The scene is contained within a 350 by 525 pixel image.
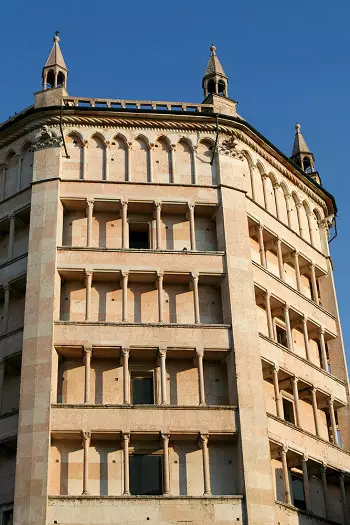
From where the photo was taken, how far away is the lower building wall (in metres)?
30.2

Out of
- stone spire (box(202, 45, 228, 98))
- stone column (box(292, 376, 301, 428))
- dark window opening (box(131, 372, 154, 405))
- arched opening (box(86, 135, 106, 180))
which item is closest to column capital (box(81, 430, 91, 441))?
dark window opening (box(131, 372, 154, 405))

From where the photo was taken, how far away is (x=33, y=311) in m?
33.9

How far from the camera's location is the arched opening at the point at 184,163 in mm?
38031

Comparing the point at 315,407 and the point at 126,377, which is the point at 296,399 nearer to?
the point at 315,407

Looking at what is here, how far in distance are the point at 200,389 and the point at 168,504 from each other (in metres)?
4.35

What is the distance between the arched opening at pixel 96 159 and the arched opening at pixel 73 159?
12.6 inches

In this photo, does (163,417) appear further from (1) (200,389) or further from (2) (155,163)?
(2) (155,163)

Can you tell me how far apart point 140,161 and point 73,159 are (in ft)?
8.86

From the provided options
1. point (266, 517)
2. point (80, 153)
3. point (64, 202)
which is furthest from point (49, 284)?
point (266, 517)

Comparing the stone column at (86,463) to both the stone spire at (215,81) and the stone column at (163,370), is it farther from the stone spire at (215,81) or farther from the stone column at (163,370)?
the stone spire at (215,81)

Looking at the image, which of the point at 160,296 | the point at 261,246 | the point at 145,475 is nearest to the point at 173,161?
the point at 261,246

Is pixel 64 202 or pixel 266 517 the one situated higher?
pixel 64 202

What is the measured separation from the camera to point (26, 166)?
126ft

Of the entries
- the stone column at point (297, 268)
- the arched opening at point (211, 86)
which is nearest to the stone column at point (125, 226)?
the arched opening at point (211, 86)
